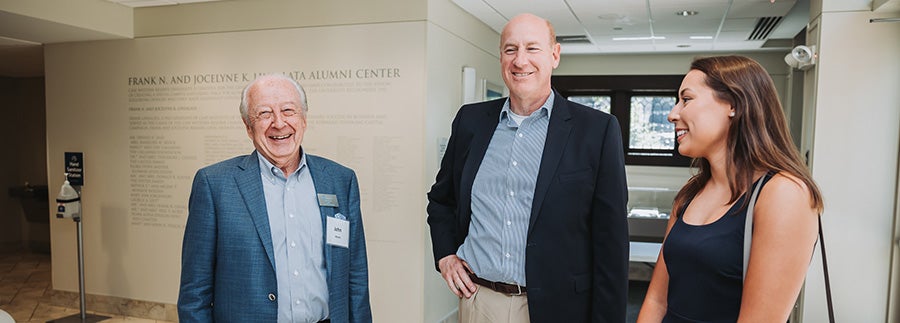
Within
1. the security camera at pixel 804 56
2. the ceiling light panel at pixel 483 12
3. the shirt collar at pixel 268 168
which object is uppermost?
the ceiling light panel at pixel 483 12

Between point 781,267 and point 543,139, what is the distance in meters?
0.83

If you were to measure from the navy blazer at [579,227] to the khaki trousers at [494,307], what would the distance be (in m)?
0.06

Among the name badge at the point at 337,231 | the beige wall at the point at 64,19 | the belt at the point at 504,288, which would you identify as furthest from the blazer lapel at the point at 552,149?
the beige wall at the point at 64,19

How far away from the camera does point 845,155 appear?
407 cm

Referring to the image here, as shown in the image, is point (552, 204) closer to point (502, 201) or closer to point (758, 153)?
point (502, 201)

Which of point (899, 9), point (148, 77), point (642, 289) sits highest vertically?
point (899, 9)

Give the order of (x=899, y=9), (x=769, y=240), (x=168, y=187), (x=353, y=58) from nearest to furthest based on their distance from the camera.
Result: (x=769, y=240) → (x=899, y=9) → (x=353, y=58) → (x=168, y=187)

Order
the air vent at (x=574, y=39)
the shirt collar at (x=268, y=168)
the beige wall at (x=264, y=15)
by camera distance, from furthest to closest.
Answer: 1. the air vent at (x=574, y=39)
2. the beige wall at (x=264, y=15)
3. the shirt collar at (x=268, y=168)

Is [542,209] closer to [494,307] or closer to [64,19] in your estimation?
[494,307]

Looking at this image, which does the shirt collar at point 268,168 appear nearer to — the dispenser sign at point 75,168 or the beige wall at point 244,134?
the beige wall at point 244,134

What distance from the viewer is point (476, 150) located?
200cm

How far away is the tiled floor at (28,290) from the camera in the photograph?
531cm

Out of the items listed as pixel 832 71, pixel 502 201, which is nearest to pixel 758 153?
pixel 502 201

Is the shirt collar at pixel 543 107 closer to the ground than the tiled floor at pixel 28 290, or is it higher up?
higher up
